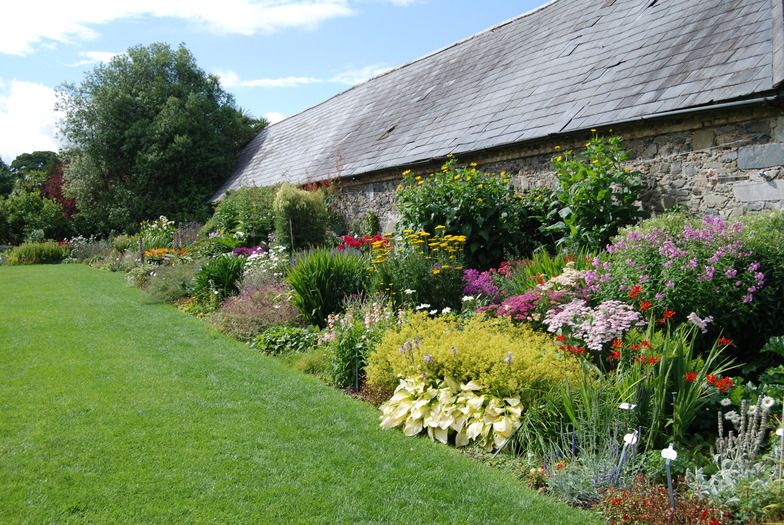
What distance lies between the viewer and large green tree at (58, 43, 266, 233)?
21312 millimetres

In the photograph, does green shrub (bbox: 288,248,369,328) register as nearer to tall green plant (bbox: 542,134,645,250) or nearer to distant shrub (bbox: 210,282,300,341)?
distant shrub (bbox: 210,282,300,341)

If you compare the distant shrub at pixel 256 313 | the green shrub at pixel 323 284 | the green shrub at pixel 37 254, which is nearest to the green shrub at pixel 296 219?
the distant shrub at pixel 256 313

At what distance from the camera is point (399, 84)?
54.0 ft

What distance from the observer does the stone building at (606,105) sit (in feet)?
20.0

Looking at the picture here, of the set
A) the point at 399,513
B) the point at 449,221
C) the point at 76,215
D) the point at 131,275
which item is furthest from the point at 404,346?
the point at 76,215

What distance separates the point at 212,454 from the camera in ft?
12.6

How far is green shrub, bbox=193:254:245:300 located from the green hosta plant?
6016mm

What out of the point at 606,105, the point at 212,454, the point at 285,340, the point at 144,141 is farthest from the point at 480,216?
the point at 144,141

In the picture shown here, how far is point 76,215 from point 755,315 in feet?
85.1

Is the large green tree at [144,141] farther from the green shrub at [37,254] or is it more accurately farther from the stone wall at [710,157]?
the stone wall at [710,157]

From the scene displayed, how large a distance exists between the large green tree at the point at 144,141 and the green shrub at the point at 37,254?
6.61 feet

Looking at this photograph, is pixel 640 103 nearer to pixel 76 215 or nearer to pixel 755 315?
pixel 755 315

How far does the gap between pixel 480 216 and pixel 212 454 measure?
518 cm

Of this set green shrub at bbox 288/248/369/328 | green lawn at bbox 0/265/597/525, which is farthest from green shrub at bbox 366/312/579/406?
green shrub at bbox 288/248/369/328
